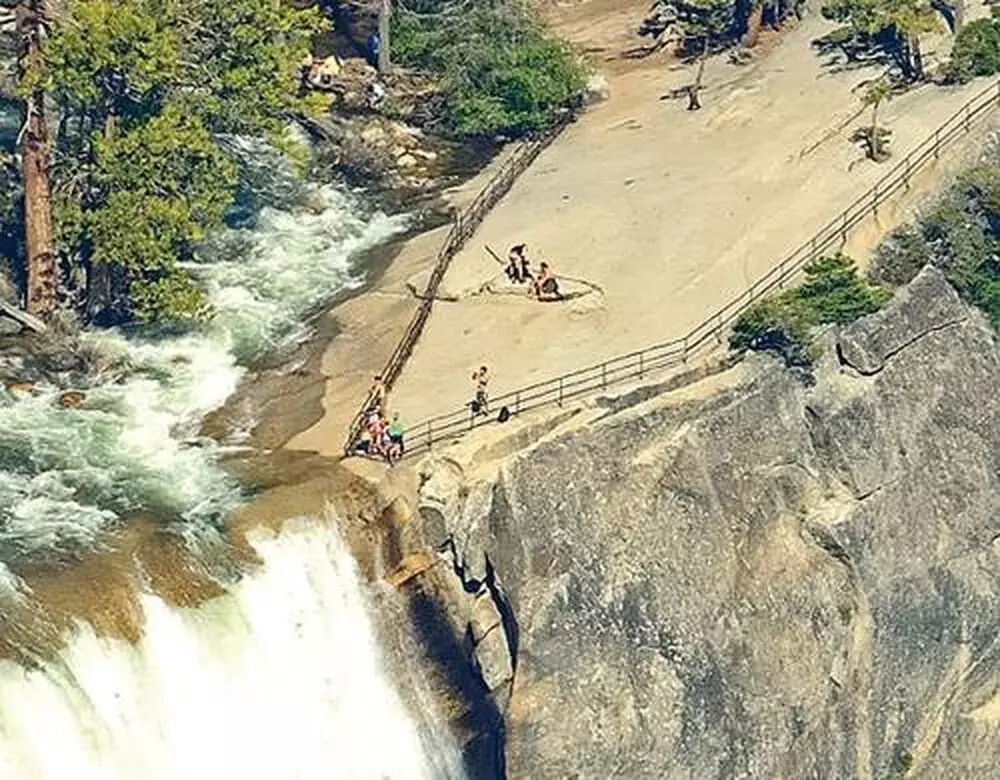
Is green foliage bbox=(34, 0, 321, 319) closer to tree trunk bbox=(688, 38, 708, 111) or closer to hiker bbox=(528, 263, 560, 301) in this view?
hiker bbox=(528, 263, 560, 301)

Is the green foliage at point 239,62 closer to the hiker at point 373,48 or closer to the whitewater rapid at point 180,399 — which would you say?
the whitewater rapid at point 180,399

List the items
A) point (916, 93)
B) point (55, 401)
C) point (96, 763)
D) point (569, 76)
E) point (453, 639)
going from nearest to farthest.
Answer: point (96, 763) → point (453, 639) → point (55, 401) → point (916, 93) → point (569, 76)

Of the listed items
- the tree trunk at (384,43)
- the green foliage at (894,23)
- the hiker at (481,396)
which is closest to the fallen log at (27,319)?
the hiker at (481,396)

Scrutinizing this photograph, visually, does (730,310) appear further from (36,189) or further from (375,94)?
(375,94)

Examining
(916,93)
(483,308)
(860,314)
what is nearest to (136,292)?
(483,308)

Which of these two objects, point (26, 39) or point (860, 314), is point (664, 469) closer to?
point (860, 314)

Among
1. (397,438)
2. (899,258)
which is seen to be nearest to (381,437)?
(397,438)
